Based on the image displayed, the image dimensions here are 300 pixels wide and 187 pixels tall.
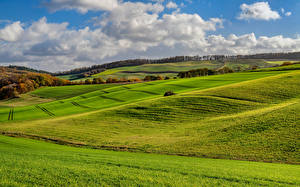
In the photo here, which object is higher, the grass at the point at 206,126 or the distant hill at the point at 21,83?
the distant hill at the point at 21,83

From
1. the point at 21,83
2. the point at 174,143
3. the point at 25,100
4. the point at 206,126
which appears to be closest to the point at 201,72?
the point at 25,100

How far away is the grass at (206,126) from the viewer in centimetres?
2292

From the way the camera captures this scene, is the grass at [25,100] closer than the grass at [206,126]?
No

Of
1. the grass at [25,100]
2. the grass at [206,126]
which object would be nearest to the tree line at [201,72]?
the grass at [25,100]

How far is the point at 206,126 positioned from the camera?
107 feet

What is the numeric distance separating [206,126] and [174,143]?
818cm

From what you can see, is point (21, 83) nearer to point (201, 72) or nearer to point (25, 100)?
point (25, 100)

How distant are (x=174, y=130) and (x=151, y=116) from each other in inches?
363

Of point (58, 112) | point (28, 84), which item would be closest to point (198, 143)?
point (58, 112)

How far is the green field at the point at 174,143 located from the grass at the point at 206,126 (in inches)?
4.5

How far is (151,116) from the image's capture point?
137ft

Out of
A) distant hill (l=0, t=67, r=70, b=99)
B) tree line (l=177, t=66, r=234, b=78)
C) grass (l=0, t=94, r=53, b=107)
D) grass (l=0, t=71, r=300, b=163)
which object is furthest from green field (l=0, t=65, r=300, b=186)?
tree line (l=177, t=66, r=234, b=78)

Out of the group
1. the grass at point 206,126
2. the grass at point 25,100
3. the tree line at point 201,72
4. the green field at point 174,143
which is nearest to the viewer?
the green field at point 174,143

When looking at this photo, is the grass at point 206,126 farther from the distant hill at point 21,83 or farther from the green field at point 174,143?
the distant hill at point 21,83
